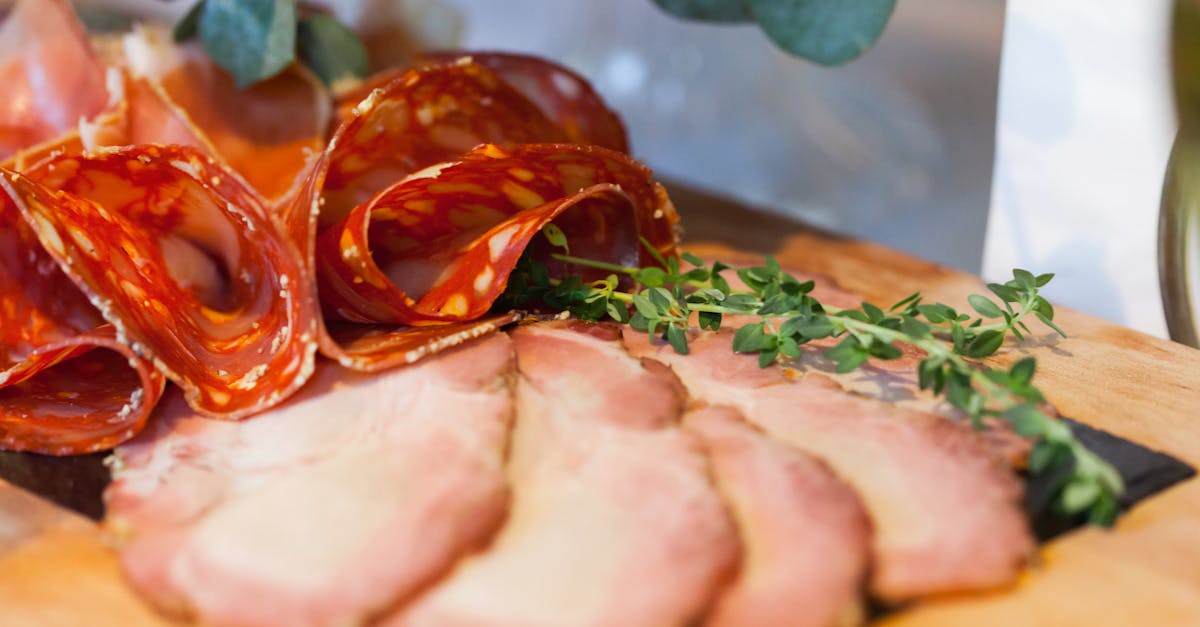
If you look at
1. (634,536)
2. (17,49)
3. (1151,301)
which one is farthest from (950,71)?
(17,49)

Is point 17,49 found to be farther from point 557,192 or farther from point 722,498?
point 722,498

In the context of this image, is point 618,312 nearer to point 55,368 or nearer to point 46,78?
point 55,368

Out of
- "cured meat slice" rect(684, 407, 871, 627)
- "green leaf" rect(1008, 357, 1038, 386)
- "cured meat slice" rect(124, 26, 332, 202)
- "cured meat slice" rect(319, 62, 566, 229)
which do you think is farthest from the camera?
"cured meat slice" rect(124, 26, 332, 202)

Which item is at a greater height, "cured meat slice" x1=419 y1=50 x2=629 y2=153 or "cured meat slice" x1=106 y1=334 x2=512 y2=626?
"cured meat slice" x1=419 y1=50 x2=629 y2=153

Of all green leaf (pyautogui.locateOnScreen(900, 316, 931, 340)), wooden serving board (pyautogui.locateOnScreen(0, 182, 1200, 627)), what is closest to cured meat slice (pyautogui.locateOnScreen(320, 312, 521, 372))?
wooden serving board (pyautogui.locateOnScreen(0, 182, 1200, 627))

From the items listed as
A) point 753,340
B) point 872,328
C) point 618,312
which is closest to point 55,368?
point 618,312

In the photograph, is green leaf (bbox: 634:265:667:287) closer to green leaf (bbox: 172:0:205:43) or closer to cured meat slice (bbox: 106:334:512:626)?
cured meat slice (bbox: 106:334:512:626)

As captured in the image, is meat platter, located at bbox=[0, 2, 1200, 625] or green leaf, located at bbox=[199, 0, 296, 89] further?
green leaf, located at bbox=[199, 0, 296, 89]
